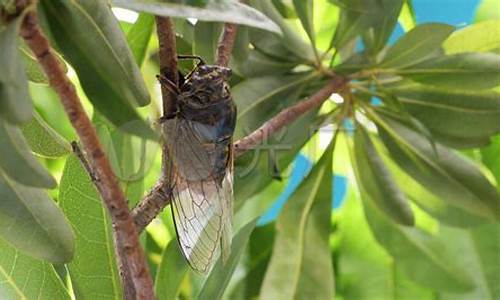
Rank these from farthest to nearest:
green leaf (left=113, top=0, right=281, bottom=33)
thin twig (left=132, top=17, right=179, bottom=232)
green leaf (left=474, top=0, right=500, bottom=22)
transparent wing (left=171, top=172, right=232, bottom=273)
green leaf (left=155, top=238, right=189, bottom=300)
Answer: green leaf (left=474, top=0, right=500, bottom=22) → green leaf (left=155, top=238, right=189, bottom=300) → transparent wing (left=171, top=172, right=232, bottom=273) → thin twig (left=132, top=17, right=179, bottom=232) → green leaf (left=113, top=0, right=281, bottom=33)

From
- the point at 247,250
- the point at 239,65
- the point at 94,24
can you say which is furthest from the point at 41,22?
the point at 247,250

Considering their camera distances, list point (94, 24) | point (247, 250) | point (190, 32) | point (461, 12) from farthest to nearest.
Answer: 1. point (461, 12)
2. point (247, 250)
3. point (190, 32)
4. point (94, 24)

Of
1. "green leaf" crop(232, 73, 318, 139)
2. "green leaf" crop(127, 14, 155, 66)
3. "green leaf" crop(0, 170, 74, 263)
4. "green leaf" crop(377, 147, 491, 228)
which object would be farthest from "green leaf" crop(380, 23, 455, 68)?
"green leaf" crop(0, 170, 74, 263)

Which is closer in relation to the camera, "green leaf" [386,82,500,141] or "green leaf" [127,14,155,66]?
"green leaf" [127,14,155,66]

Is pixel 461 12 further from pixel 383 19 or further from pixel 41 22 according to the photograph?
pixel 41 22

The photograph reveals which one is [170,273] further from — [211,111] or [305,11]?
[305,11]

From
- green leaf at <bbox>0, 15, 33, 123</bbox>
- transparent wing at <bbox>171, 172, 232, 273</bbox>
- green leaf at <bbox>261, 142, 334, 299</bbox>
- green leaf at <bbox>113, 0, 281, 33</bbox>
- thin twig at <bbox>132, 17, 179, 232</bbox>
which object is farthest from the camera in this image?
green leaf at <bbox>261, 142, 334, 299</bbox>

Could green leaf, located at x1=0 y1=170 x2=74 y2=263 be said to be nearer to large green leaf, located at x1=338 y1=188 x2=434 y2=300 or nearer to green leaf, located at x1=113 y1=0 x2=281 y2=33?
green leaf, located at x1=113 y1=0 x2=281 y2=33

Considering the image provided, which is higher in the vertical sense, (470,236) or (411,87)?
(411,87)
